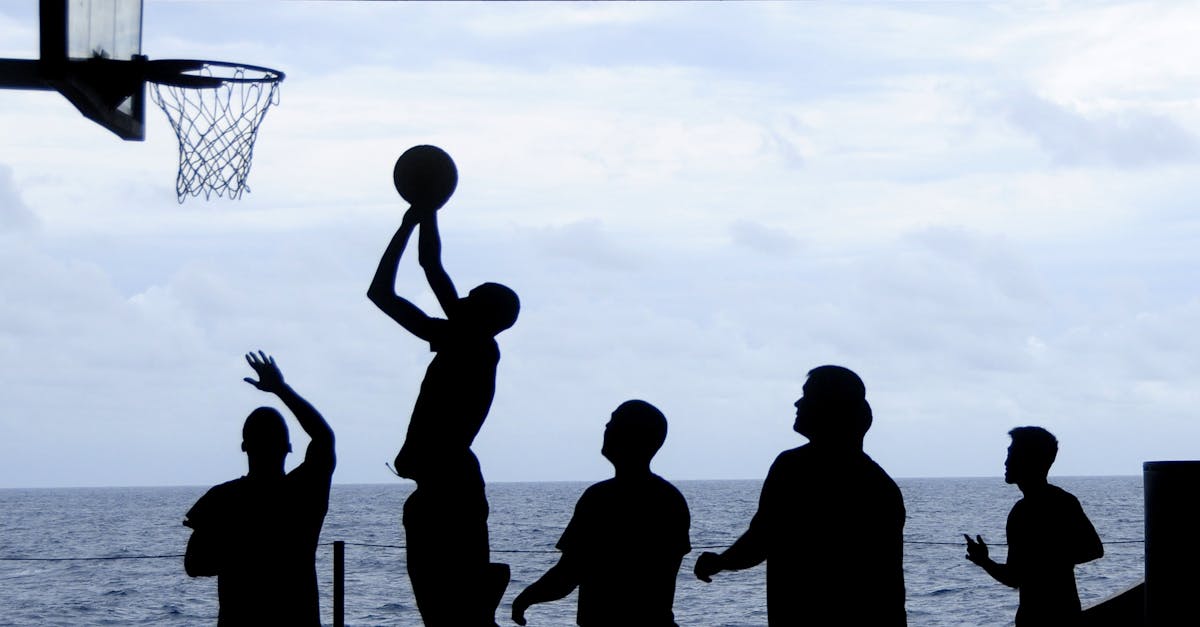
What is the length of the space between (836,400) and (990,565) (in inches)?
65.7

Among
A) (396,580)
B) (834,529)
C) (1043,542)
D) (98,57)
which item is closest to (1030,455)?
(1043,542)

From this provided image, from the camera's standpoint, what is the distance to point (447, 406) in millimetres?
4707

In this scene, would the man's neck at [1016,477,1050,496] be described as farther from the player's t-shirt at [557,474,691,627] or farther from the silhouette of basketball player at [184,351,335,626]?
the silhouette of basketball player at [184,351,335,626]

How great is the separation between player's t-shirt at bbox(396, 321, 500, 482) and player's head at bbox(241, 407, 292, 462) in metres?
0.37

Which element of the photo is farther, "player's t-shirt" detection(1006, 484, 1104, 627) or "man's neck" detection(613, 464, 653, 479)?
"player's t-shirt" detection(1006, 484, 1104, 627)

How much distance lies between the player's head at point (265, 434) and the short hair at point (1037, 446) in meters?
2.74

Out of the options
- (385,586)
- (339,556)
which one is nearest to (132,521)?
(385,586)

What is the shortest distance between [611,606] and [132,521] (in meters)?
101

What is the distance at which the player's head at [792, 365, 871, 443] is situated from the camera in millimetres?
4406

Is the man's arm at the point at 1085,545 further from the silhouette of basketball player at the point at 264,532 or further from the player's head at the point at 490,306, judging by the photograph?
the silhouette of basketball player at the point at 264,532

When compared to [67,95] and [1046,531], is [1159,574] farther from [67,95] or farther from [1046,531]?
[67,95]

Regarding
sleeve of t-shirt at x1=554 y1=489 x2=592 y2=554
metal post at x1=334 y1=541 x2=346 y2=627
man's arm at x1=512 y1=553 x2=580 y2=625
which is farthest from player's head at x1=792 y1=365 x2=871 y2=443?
metal post at x1=334 y1=541 x2=346 y2=627

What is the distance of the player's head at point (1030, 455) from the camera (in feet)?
18.4

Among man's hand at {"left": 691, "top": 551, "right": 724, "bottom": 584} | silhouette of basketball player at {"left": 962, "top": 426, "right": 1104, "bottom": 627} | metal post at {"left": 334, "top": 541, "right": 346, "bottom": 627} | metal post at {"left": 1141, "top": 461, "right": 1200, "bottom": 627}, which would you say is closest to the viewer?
man's hand at {"left": 691, "top": 551, "right": 724, "bottom": 584}
